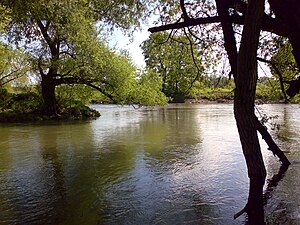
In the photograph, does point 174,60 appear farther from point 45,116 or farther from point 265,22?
point 45,116

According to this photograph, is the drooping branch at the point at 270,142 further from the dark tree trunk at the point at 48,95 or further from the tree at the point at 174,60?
the dark tree trunk at the point at 48,95

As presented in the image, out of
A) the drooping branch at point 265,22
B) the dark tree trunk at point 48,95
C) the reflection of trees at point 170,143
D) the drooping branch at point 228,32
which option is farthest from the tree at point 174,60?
the dark tree trunk at point 48,95

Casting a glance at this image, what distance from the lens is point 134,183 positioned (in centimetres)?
780

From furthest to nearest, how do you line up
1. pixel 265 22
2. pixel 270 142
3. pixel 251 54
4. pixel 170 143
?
pixel 170 143, pixel 270 142, pixel 265 22, pixel 251 54

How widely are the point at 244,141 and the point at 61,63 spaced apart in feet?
66.7

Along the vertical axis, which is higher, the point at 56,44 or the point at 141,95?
the point at 56,44

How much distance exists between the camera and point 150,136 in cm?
1575

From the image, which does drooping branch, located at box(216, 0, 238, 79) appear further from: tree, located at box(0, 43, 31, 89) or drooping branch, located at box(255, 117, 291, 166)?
tree, located at box(0, 43, 31, 89)

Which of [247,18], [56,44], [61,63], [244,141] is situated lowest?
[244,141]

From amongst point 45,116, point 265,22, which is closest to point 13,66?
point 45,116

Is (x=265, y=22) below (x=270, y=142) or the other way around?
the other way around

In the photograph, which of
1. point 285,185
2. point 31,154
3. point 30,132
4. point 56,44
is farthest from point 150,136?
point 56,44

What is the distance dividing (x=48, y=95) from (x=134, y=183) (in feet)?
65.1

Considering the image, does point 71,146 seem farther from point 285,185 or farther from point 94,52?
point 94,52
